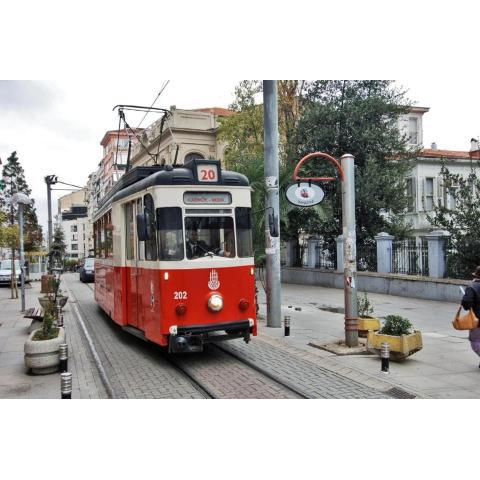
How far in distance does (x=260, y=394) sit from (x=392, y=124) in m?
15.7

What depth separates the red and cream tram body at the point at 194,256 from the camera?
7.30 meters

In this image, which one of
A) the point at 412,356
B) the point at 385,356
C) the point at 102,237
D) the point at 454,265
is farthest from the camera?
the point at 454,265

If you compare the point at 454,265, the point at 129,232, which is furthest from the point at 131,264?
the point at 454,265

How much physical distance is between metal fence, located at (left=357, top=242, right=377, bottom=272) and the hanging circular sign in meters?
9.93

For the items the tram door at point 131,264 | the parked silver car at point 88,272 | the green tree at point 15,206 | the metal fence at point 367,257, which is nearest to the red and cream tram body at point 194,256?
the tram door at point 131,264

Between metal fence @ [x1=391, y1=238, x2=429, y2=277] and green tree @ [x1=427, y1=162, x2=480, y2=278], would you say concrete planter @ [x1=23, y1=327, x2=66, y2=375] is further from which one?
metal fence @ [x1=391, y1=238, x2=429, y2=277]

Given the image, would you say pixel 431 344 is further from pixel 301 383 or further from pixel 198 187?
pixel 198 187

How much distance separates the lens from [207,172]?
25.1 feet

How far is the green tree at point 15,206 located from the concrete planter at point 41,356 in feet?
9.57

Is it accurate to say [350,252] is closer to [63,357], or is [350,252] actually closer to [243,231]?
[243,231]

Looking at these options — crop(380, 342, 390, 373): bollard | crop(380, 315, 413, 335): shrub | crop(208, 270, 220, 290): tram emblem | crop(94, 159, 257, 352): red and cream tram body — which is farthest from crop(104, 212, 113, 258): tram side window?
Result: crop(380, 342, 390, 373): bollard

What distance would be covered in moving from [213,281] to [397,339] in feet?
9.29

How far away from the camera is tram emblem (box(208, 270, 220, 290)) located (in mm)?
7480

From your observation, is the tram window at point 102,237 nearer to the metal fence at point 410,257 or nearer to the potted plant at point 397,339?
the potted plant at point 397,339
